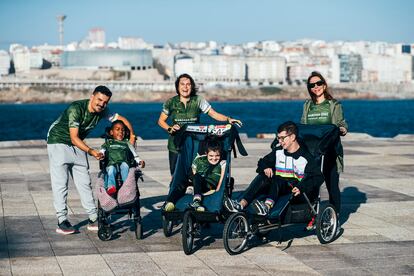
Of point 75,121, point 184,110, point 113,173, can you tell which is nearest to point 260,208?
point 113,173

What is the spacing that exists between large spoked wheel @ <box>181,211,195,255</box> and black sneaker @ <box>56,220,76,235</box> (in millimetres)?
1563

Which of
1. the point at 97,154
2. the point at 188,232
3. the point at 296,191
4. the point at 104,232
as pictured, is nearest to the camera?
the point at 188,232

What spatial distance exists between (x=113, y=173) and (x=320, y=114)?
2295 millimetres

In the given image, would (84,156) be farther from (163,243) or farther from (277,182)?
(277,182)

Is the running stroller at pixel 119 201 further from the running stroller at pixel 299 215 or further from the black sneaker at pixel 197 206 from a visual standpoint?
the running stroller at pixel 299 215

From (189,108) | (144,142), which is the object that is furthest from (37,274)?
(144,142)

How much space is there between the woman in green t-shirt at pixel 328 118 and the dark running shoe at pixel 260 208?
1244mm

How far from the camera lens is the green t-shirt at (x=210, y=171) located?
8984 millimetres

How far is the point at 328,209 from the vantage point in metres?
9.20

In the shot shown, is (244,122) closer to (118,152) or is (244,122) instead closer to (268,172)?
(118,152)

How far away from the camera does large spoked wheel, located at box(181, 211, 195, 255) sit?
834 centimetres

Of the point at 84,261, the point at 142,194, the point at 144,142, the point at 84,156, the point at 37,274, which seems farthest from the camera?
the point at 144,142

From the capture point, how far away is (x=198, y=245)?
8.88 meters

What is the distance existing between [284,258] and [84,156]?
8.21 ft
